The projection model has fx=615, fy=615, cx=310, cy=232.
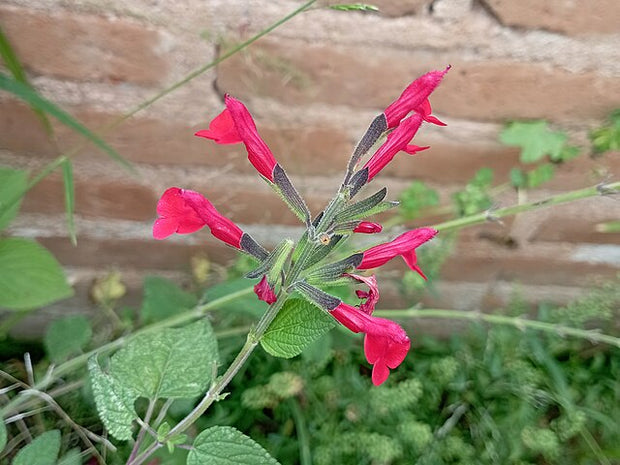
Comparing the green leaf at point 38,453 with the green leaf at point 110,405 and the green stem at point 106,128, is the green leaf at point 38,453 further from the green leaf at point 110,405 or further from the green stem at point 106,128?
the green stem at point 106,128

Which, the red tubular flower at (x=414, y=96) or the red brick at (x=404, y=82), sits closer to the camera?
the red tubular flower at (x=414, y=96)

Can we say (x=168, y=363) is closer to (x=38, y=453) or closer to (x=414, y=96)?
(x=38, y=453)

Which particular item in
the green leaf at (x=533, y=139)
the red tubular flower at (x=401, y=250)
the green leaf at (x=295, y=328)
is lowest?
the green leaf at (x=533, y=139)

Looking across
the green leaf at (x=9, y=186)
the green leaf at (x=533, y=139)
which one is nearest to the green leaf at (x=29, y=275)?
the green leaf at (x=9, y=186)

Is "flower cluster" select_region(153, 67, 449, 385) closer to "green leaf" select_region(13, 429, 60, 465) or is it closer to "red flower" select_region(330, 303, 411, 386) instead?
"red flower" select_region(330, 303, 411, 386)

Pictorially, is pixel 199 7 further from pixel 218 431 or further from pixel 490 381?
pixel 490 381

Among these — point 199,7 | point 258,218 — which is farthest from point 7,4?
point 258,218

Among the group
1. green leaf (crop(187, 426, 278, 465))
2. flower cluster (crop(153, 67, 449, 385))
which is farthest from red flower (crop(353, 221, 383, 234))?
green leaf (crop(187, 426, 278, 465))
